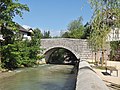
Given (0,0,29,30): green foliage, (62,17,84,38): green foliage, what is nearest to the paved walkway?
(0,0,29,30): green foliage

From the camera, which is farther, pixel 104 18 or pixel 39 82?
pixel 39 82

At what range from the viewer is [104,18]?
35.0ft

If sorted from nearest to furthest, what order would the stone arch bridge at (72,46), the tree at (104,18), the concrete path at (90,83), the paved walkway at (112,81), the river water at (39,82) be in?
the concrete path at (90,83)
the tree at (104,18)
the paved walkway at (112,81)
the river water at (39,82)
the stone arch bridge at (72,46)

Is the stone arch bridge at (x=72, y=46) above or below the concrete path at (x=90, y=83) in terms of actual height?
above

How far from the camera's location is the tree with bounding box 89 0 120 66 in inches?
400

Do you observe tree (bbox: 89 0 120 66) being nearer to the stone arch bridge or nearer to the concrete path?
the concrete path

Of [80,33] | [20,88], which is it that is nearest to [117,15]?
[20,88]

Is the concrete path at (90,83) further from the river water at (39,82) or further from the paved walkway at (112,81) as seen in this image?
the river water at (39,82)

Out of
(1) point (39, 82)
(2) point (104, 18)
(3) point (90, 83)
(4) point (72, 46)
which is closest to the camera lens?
(3) point (90, 83)

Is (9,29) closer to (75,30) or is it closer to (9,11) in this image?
(9,11)

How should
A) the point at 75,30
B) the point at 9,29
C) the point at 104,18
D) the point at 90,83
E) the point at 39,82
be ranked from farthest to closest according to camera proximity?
the point at 75,30 < the point at 9,29 < the point at 39,82 < the point at 104,18 < the point at 90,83

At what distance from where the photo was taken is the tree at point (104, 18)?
33.4 ft

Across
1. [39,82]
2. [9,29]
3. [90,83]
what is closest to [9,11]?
[9,29]

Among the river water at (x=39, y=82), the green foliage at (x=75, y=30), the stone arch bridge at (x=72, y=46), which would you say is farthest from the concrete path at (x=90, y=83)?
the green foliage at (x=75, y=30)
